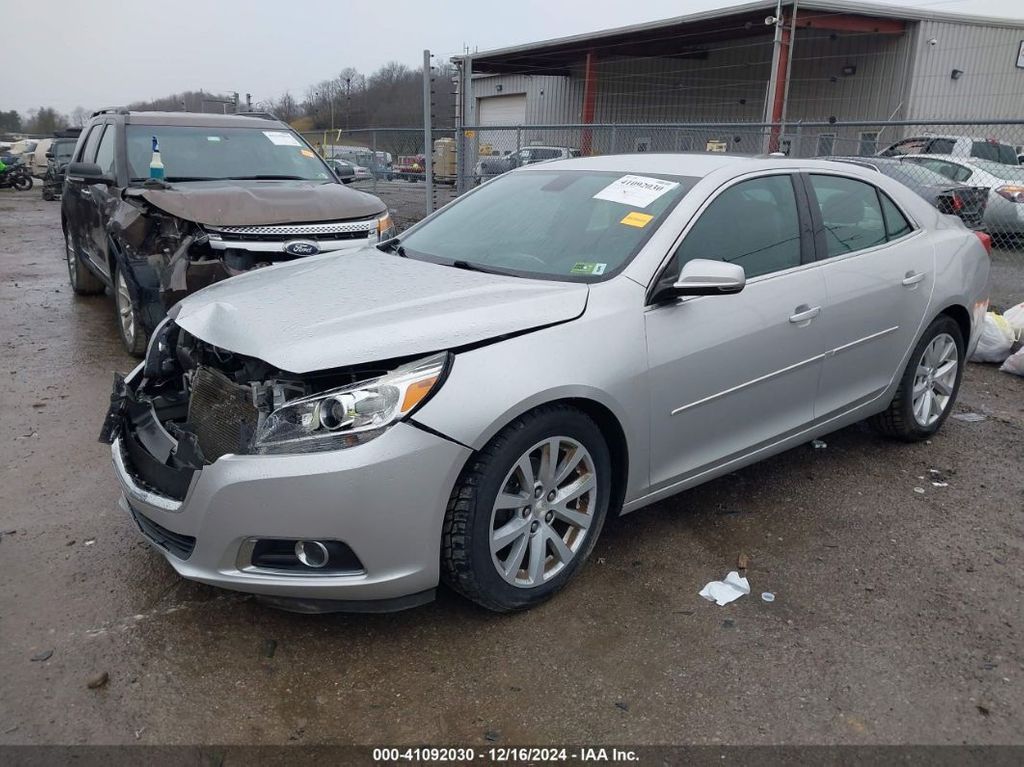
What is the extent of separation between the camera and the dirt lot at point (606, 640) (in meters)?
2.51

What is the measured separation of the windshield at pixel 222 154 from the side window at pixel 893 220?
470cm

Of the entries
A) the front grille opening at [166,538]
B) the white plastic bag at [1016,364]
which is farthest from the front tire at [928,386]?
the front grille opening at [166,538]

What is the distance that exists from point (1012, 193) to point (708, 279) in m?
9.85

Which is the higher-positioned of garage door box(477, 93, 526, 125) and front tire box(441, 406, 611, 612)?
garage door box(477, 93, 526, 125)

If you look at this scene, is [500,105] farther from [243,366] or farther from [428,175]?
[243,366]

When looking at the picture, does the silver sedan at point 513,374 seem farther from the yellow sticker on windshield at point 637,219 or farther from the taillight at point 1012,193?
the taillight at point 1012,193

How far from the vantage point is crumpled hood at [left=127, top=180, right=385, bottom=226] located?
5605 millimetres

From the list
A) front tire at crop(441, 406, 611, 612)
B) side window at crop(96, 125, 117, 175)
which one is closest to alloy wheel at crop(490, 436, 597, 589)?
front tire at crop(441, 406, 611, 612)

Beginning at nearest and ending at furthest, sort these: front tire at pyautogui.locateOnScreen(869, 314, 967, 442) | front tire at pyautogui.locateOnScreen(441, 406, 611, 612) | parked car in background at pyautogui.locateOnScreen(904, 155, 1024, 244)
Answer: front tire at pyautogui.locateOnScreen(441, 406, 611, 612) → front tire at pyautogui.locateOnScreen(869, 314, 967, 442) → parked car in background at pyautogui.locateOnScreen(904, 155, 1024, 244)

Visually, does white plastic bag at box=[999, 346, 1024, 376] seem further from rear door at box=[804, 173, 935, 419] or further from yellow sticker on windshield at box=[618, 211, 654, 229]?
yellow sticker on windshield at box=[618, 211, 654, 229]

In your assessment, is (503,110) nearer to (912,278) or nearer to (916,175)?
(916,175)

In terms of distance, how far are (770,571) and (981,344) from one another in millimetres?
4455

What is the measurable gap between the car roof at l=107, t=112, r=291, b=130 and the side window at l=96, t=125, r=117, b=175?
0.23 m

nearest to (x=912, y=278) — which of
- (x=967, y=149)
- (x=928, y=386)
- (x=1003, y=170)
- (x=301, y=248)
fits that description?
(x=928, y=386)
